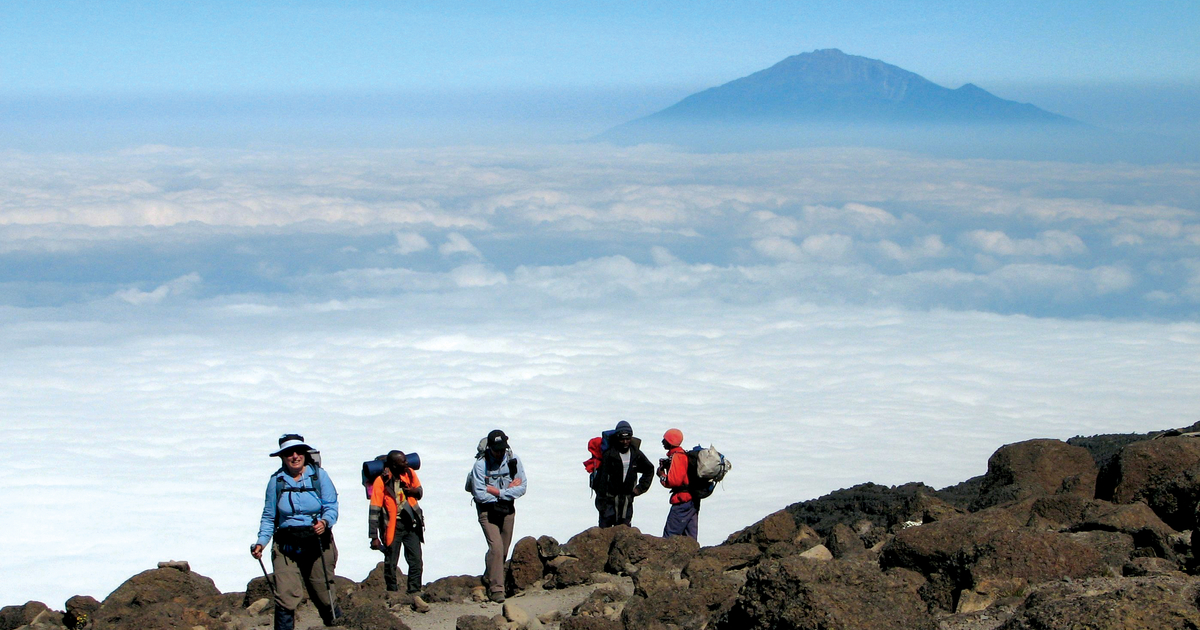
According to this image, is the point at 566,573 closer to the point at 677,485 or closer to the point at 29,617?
the point at 677,485

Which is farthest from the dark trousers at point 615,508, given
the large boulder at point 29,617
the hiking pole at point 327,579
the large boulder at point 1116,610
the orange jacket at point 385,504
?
the large boulder at point 1116,610

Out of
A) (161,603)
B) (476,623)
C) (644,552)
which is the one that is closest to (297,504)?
(476,623)

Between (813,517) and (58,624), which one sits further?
(813,517)

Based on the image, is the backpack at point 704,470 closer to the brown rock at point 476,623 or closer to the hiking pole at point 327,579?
the brown rock at point 476,623

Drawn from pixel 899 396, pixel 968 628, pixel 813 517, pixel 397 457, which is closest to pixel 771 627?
pixel 968 628

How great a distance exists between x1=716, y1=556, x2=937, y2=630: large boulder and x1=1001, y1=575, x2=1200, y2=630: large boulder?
0.58m

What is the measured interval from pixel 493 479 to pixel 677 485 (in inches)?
72.1

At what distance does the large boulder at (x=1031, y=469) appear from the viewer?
34.0ft

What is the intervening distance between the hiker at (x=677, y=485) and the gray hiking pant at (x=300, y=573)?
3355mm

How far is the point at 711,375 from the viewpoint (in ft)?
568

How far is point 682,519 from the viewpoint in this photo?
996 centimetres

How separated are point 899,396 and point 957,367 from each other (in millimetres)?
27801

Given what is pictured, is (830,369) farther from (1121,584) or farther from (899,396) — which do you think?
(1121,584)

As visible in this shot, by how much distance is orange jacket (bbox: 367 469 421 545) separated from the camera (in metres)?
9.30
